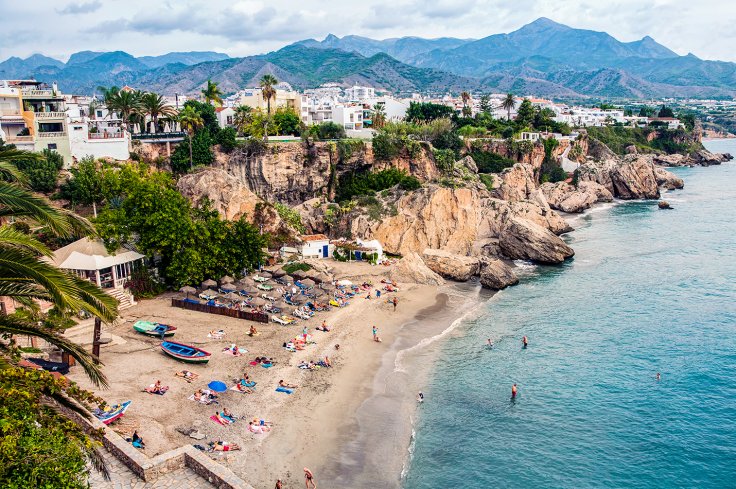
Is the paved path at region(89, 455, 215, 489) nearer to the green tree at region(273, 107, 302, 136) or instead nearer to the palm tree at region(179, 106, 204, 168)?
the palm tree at region(179, 106, 204, 168)

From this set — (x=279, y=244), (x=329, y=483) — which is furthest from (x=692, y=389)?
(x=279, y=244)

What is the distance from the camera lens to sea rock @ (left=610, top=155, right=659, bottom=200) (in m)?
94.1

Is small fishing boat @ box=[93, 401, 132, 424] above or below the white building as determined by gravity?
below

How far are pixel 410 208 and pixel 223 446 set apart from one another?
1595 inches

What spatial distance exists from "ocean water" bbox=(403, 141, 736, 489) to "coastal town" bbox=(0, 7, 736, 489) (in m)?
0.94

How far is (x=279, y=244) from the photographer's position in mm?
55156

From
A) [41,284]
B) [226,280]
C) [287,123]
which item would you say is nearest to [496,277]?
[226,280]

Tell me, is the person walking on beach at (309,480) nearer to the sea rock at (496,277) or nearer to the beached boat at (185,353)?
the beached boat at (185,353)

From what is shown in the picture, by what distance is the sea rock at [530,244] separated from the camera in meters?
55.4

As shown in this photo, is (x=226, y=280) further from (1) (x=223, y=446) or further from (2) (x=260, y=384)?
(1) (x=223, y=446)


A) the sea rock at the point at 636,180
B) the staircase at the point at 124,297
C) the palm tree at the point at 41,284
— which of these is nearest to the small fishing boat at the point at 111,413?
the palm tree at the point at 41,284

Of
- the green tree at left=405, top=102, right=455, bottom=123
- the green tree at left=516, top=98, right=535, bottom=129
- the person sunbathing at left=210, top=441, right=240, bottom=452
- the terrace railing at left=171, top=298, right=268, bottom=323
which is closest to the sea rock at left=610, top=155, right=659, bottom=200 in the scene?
the green tree at left=516, top=98, right=535, bottom=129

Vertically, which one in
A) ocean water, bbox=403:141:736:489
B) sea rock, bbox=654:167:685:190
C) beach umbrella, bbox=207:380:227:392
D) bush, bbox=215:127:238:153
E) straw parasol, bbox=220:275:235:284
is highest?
bush, bbox=215:127:238:153

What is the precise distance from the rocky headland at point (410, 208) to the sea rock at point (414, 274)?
0.29 ft
